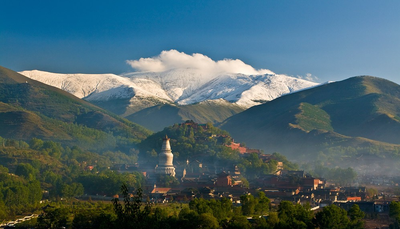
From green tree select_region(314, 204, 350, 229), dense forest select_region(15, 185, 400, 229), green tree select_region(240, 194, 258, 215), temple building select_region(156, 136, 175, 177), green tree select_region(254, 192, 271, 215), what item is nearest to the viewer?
dense forest select_region(15, 185, 400, 229)

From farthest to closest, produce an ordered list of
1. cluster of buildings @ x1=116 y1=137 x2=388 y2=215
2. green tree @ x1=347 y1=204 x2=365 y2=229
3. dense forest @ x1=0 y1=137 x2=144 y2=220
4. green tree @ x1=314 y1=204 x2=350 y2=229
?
cluster of buildings @ x1=116 y1=137 x2=388 y2=215 < dense forest @ x1=0 y1=137 x2=144 y2=220 < green tree @ x1=347 y1=204 x2=365 y2=229 < green tree @ x1=314 y1=204 x2=350 y2=229

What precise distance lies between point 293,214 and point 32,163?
74527mm

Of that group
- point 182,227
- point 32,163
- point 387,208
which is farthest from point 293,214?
point 32,163

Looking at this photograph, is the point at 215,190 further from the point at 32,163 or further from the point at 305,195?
the point at 32,163

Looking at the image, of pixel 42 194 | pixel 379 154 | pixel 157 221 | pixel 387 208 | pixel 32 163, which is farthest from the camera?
pixel 379 154

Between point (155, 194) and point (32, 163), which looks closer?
point (155, 194)

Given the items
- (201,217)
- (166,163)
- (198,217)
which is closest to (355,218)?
(201,217)

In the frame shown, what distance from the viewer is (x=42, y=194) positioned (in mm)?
115375

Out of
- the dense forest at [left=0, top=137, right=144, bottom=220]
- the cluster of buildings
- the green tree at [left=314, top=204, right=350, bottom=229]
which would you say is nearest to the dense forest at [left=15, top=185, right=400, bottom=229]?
the green tree at [left=314, top=204, right=350, bottom=229]

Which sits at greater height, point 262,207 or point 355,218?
point 262,207

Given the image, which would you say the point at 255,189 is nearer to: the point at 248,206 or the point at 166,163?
the point at 248,206

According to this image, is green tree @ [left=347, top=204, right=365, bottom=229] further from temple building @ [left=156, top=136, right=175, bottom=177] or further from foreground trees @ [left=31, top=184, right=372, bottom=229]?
temple building @ [left=156, top=136, right=175, bottom=177]

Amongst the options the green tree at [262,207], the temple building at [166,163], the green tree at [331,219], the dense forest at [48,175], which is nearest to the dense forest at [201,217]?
the green tree at [331,219]

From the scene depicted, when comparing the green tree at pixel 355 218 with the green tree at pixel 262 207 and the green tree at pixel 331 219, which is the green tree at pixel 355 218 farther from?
the green tree at pixel 262 207
